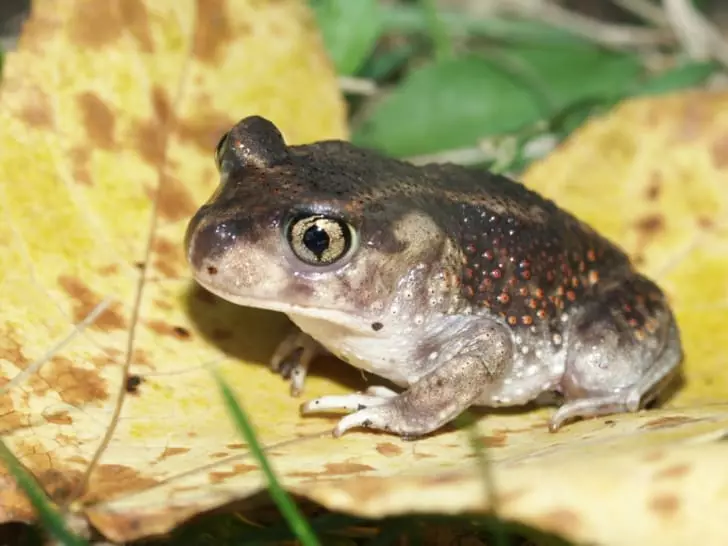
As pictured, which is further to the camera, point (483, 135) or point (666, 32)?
point (666, 32)

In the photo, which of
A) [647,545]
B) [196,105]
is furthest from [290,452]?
[196,105]

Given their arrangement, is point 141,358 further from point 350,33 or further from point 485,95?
point 485,95

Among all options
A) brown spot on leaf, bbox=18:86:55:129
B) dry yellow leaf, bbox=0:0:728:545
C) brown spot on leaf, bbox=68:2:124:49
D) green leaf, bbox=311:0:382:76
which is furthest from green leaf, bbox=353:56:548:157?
brown spot on leaf, bbox=18:86:55:129

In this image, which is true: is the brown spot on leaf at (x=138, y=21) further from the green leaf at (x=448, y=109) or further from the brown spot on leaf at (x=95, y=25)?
the green leaf at (x=448, y=109)

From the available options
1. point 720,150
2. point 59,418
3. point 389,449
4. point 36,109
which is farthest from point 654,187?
point 59,418

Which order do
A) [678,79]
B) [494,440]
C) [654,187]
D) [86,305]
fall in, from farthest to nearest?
[678,79], [654,187], [86,305], [494,440]

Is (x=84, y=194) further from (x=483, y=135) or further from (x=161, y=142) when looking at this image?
(x=483, y=135)
